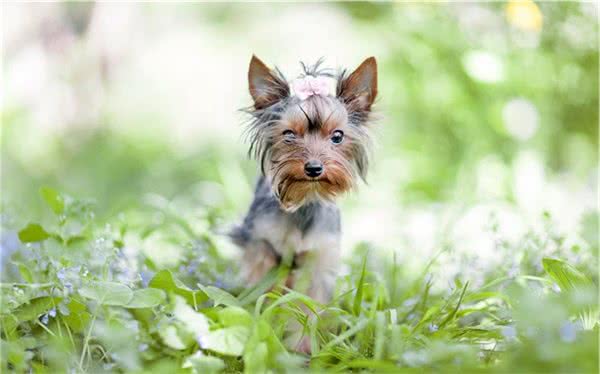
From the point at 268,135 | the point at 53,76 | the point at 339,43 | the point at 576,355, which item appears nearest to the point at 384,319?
the point at 576,355

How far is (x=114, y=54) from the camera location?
7.64 meters

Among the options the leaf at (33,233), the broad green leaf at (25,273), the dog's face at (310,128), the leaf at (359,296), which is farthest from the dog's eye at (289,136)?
the broad green leaf at (25,273)

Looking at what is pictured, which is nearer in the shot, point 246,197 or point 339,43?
point 246,197

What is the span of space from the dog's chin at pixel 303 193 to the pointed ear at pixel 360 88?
0.42 metres

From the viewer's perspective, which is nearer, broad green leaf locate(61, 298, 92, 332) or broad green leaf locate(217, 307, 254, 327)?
broad green leaf locate(217, 307, 254, 327)

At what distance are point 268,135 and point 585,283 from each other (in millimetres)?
1529

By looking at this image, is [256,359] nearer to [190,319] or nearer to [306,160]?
[190,319]

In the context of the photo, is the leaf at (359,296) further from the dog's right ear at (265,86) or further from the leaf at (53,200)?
the leaf at (53,200)

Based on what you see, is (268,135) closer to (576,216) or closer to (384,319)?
(384,319)

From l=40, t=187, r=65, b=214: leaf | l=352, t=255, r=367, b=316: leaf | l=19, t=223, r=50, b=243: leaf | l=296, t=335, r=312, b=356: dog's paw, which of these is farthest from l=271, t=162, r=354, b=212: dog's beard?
l=19, t=223, r=50, b=243: leaf

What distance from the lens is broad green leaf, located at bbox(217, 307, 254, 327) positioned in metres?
2.67

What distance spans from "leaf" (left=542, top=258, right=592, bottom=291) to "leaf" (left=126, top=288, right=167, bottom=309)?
1.48 metres

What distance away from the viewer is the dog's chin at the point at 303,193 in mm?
3564

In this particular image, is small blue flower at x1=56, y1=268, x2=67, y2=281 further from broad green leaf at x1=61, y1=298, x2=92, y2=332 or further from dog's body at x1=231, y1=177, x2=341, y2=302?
dog's body at x1=231, y1=177, x2=341, y2=302
